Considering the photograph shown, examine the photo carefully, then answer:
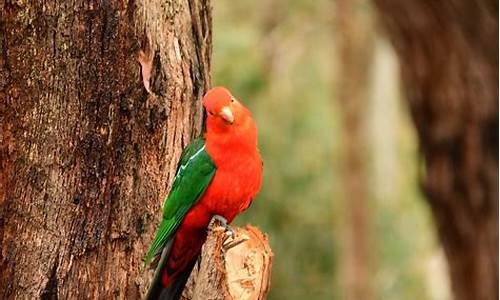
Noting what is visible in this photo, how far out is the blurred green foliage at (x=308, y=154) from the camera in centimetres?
1254

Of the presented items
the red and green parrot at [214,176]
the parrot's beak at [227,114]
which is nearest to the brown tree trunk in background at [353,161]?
the red and green parrot at [214,176]

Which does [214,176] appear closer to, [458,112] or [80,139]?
[80,139]

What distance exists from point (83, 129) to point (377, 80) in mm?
13649

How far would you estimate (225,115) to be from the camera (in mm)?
3160

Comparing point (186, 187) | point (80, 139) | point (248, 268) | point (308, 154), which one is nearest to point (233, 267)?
point (248, 268)

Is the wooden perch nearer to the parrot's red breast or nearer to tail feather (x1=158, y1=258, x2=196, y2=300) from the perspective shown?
the parrot's red breast

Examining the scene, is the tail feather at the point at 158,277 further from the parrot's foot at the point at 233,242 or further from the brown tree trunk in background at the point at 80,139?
the parrot's foot at the point at 233,242

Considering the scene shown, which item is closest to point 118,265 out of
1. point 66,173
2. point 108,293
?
point 108,293

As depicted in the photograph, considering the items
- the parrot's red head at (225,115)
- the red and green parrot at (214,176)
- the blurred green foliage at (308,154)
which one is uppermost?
the parrot's red head at (225,115)

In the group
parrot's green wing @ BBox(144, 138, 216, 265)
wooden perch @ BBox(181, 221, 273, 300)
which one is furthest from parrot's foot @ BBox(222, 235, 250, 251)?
parrot's green wing @ BBox(144, 138, 216, 265)

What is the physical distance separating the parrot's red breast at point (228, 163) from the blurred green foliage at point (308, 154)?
22.9 ft

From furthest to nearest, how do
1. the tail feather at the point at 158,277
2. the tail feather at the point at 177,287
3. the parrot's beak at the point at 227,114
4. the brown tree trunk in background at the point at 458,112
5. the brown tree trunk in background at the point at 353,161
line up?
the brown tree trunk in background at the point at 353,161 → the brown tree trunk in background at the point at 458,112 → the tail feather at the point at 177,287 → the tail feather at the point at 158,277 → the parrot's beak at the point at 227,114

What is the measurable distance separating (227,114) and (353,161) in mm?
10496

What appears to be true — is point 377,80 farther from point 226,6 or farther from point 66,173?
point 66,173
